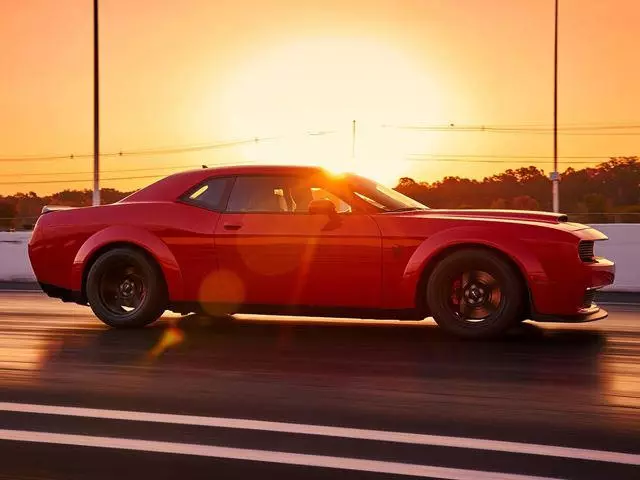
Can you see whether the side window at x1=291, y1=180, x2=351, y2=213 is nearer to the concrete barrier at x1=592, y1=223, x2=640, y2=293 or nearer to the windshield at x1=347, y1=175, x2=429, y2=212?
the windshield at x1=347, y1=175, x2=429, y2=212

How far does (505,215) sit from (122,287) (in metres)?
3.66

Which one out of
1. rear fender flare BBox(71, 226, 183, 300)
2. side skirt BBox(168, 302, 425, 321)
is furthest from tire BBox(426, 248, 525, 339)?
rear fender flare BBox(71, 226, 183, 300)

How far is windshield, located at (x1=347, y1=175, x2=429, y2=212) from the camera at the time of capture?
371 inches

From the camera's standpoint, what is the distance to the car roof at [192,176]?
9.85 meters

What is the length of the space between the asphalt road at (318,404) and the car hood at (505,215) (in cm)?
99

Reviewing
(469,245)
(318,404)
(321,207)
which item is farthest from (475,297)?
(318,404)

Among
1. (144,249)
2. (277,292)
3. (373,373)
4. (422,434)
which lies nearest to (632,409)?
(422,434)

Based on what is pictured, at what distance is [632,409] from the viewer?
576cm

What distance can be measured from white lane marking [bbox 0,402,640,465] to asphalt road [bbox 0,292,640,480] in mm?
11

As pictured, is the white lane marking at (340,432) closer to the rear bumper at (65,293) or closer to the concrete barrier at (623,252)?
the rear bumper at (65,293)

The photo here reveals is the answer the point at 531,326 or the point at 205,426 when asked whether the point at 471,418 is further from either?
the point at 531,326

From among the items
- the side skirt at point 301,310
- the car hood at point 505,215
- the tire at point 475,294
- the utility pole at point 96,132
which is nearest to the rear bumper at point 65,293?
the side skirt at point 301,310

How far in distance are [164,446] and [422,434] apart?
1.23 metres

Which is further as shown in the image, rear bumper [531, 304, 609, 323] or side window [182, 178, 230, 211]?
side window [182, 178, 230, 211]
